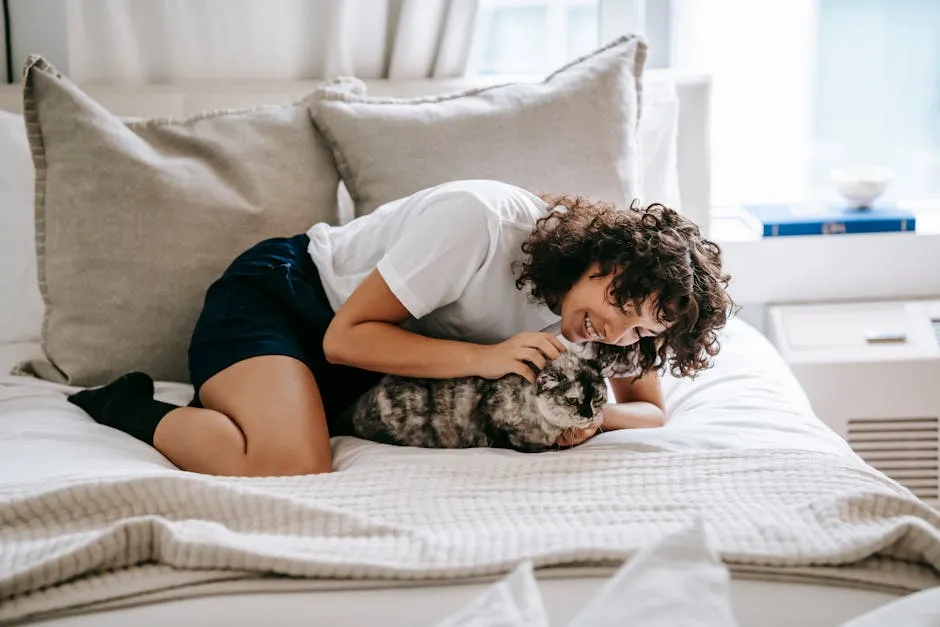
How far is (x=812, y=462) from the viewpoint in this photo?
4.62 ft

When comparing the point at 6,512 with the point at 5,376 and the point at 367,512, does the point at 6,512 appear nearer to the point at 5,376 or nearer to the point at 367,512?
the point at 367,512

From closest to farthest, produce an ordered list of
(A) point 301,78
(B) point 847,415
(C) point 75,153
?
(C) point 75,153, (B) point 847,415, (A) point 301,78

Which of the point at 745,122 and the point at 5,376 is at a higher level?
the point at 745,122

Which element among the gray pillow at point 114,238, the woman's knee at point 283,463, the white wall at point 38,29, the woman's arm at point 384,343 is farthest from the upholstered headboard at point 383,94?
the woman's knee at point 283,463

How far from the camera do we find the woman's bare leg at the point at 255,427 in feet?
5.27

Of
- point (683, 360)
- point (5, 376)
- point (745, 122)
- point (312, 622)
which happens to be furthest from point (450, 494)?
point (745, 122)

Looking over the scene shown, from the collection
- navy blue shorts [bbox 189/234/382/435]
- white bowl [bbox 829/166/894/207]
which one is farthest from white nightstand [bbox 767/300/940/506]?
navy blue shorts [bbox 189/234/382/435]

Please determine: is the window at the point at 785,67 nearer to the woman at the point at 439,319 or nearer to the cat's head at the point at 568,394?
the woman at the point at 439,319

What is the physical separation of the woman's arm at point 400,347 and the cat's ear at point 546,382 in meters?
0.02

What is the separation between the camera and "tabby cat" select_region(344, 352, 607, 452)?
1537mm

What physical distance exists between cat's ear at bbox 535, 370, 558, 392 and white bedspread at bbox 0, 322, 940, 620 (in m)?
0.10

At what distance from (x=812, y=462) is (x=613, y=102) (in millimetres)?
945

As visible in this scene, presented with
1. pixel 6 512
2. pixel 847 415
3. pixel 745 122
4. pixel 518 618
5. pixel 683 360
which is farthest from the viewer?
pixel 745 122

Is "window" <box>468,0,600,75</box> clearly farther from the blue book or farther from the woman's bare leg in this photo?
the woman's bare leg
